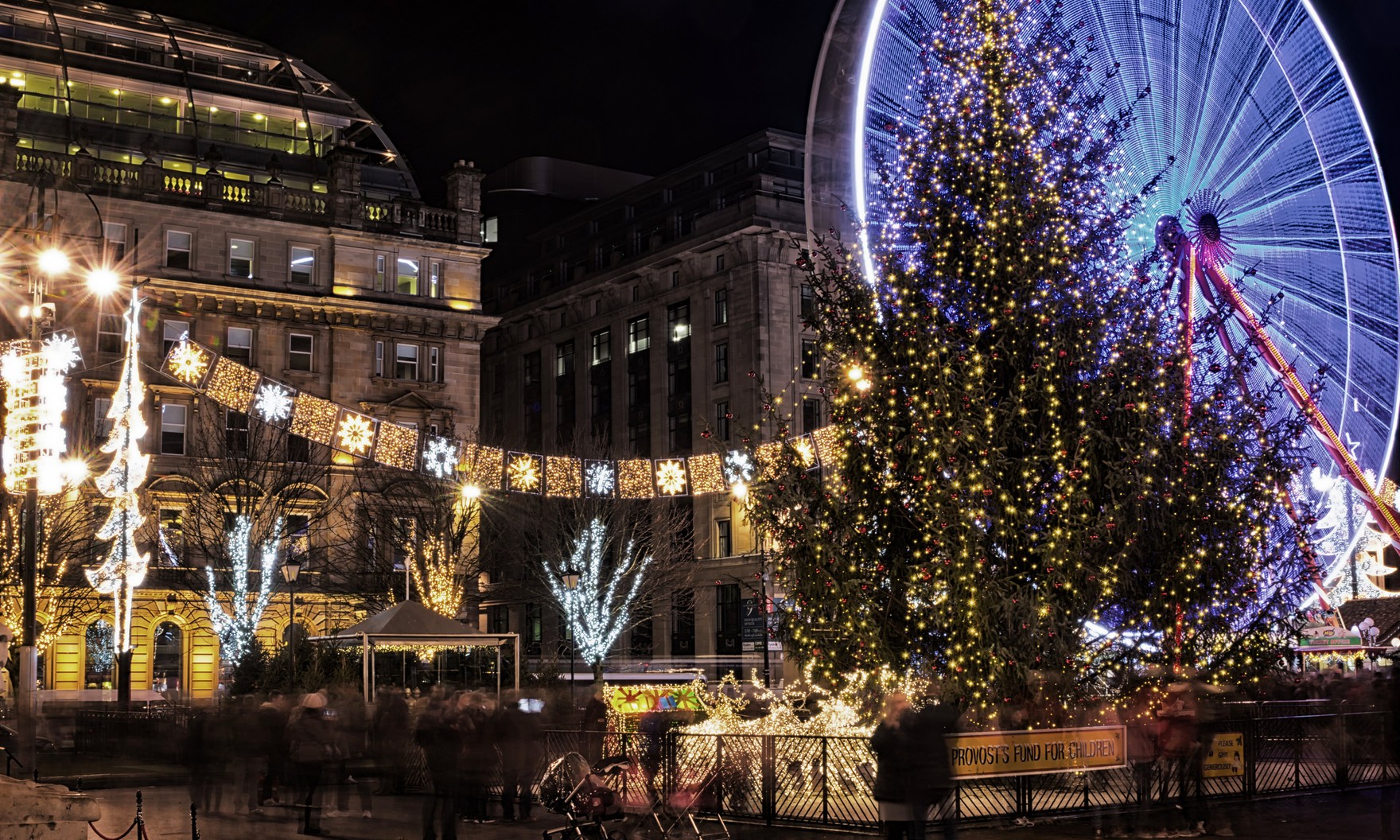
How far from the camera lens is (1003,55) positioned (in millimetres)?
26203

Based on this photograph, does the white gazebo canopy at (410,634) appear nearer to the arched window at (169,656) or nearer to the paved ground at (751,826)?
the paved ground at (751,826)

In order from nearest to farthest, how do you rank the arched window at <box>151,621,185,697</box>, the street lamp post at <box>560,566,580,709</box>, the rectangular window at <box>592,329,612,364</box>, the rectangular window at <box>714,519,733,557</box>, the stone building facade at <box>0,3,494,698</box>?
the street lamp post at <box>560,566,580,709</box>
the stone building facade at <box>0,3,494,698</box>
the arched window at <box>151,621,185,697</box>
the rectangular window at <box>714,519,733,557</box>
the rectangular window at <box>592,329,612,364</box>

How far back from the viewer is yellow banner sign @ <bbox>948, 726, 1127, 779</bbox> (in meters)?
19.4

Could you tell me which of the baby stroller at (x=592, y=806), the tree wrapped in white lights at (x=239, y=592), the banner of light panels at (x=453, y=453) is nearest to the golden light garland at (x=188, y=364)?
the banner of light panels at (x=453, y=453)

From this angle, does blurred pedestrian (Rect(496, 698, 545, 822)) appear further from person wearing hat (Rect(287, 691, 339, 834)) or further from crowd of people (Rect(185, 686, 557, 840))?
person wearing hat (Rect(287, 691, 339, 834))

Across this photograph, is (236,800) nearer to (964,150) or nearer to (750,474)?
(750,474)

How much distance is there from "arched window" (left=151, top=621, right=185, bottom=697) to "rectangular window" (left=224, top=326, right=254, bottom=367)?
1206 centimetres

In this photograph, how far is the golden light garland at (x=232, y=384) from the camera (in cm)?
2619

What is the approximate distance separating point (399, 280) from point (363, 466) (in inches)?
442

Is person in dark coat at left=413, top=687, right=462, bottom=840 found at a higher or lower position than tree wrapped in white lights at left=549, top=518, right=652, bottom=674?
lower

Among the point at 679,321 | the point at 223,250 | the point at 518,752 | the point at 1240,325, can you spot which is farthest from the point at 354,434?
the point at 679,321

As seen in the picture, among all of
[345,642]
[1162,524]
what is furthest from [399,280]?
[1162,524]

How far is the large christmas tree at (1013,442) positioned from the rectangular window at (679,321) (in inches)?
2459

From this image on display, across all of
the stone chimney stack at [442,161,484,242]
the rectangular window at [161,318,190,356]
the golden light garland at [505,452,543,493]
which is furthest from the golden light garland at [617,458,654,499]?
the stone chimney stack at [442,161,484,242]
